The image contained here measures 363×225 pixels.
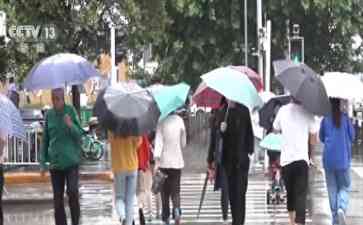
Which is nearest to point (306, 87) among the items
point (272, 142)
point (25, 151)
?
point (272, 142)

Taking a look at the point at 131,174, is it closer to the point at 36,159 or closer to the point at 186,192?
the point at 186,192

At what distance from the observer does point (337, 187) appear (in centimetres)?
1245

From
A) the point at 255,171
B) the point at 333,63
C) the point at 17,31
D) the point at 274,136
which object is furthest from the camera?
the point at 333,63

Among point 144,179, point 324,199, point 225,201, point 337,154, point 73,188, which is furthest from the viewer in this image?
point 324,199

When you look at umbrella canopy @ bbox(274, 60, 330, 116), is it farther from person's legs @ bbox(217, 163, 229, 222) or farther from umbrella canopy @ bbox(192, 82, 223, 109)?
umbrella canopy @ bbox(192, 82, 223, 109)

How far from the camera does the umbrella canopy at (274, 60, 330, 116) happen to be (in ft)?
37.8

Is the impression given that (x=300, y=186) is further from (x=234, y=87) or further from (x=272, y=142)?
(x=272, y=142)

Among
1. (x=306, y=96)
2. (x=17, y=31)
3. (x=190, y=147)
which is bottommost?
(x=190, y=147)

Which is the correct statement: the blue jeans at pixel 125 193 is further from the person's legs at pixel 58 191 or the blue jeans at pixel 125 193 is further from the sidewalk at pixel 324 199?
the sidewalk at pixel 324 199

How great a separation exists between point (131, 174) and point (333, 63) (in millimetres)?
32739

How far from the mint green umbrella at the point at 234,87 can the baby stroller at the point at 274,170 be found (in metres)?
3.31

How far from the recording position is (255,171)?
23.9 metres

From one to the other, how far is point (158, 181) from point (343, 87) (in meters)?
2.78

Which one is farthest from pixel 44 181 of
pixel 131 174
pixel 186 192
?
pixel 131 174
